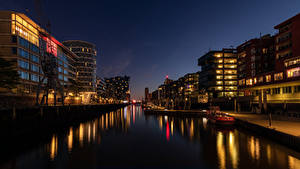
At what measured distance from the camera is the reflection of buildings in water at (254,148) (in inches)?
1011

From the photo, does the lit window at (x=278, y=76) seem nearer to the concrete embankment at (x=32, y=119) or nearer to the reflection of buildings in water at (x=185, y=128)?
the reflection of buildings in water at (x=185, y=128)

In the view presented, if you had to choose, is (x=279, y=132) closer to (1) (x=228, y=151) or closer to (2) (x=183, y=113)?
(1) (x=228, y=151)

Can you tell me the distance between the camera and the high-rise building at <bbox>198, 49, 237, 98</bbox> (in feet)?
457

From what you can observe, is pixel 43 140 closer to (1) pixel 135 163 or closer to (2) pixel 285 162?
(1) pixel 135 163

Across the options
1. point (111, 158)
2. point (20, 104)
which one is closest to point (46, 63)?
point (20, 104)

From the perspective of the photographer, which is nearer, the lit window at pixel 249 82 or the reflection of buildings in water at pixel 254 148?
the reflection of buildings in water at pixel 254 148

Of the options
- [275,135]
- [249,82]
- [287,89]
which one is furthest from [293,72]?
[275,135]

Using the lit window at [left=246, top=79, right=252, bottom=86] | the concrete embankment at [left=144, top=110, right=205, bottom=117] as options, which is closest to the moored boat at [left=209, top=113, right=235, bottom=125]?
the concrete embankment at [left=144, top=110, right=205, bottom=117]

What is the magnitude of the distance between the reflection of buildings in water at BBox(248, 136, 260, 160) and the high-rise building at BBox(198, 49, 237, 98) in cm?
10738

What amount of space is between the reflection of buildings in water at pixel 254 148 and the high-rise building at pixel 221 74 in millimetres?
107379

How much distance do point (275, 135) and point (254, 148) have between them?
17.6 feet

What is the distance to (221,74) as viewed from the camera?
140 metres

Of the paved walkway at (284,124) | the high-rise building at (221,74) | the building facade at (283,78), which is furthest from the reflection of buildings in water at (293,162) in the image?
the high-rise building at (221,74)

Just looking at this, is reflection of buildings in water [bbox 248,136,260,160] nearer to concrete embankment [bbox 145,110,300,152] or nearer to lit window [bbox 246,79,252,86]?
concrete embankment [bbox 145,110,300,152]
